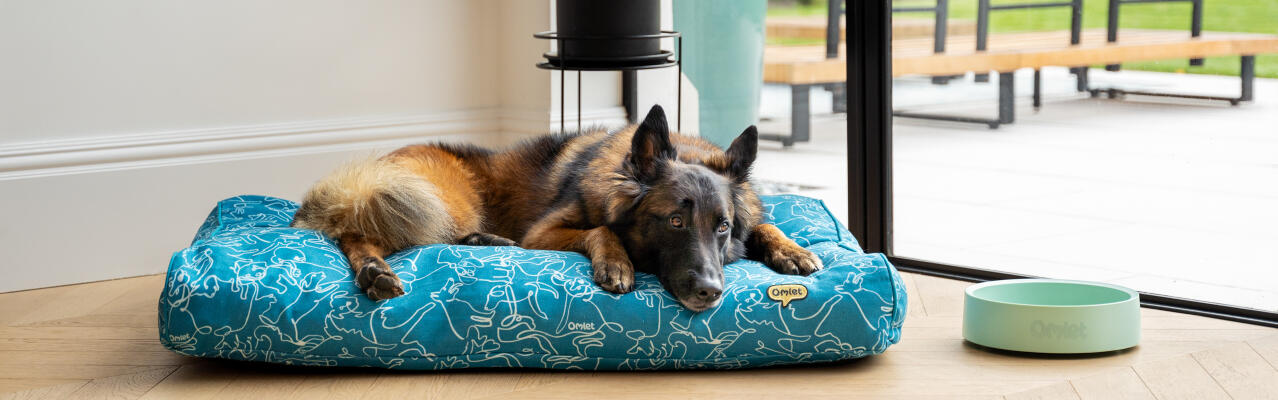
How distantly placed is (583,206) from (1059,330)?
46.6 inches

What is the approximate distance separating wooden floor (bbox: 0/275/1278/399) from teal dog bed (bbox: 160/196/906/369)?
0.05 meters

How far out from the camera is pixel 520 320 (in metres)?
2.66

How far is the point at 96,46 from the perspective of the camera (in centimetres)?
382

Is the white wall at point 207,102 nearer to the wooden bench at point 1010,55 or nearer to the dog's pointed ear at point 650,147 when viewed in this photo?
the wooden bench at point 1010,55

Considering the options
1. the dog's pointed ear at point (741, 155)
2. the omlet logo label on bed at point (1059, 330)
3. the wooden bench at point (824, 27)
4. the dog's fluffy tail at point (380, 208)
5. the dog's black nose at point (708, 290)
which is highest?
the wooden bench at point (824, 27)

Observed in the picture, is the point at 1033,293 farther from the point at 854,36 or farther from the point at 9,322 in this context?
the point at 9,322

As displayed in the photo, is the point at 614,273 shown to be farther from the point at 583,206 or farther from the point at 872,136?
the point at 872,136

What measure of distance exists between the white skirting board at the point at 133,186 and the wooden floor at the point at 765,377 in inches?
30.7

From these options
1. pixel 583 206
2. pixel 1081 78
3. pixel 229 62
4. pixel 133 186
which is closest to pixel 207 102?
pixel 229 62

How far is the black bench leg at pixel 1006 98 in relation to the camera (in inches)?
146

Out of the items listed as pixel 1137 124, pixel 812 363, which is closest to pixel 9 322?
pixel 812 363

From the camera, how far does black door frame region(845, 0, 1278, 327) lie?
3801 millimetres

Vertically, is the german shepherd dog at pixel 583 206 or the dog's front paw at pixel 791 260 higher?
the german shepherd dog at pixel 583 206

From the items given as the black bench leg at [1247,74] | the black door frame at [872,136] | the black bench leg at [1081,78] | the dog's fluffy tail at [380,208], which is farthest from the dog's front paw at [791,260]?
the black bench leg at [1247,74]
